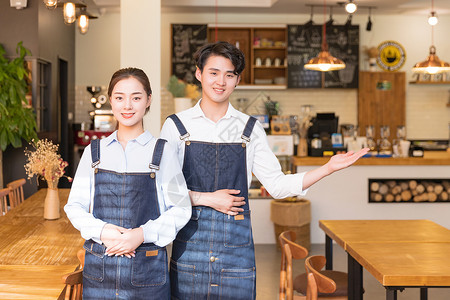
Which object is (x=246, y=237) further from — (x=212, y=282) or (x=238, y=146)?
(x=238, y=146)

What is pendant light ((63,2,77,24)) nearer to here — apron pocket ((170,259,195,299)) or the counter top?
apron pocket ((170,259,195,299))

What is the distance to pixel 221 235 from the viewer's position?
2270 mm

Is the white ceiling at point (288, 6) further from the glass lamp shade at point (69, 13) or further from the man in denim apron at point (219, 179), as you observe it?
the man in denim apron at point (219, 179)

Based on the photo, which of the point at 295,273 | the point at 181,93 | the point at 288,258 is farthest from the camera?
the point at 181,93

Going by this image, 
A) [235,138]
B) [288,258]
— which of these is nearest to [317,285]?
[288,258]

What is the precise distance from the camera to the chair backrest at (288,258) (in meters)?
3.12

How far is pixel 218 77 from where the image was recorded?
223 cm

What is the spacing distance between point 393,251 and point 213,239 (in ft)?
4.39

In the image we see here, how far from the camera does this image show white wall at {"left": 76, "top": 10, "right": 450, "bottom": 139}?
31.9ft

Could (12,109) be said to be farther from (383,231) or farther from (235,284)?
(235,284)

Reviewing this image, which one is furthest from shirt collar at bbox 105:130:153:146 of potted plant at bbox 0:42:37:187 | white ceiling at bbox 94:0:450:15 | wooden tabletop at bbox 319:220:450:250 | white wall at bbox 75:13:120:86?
white wall at bbox 75:13:120:86

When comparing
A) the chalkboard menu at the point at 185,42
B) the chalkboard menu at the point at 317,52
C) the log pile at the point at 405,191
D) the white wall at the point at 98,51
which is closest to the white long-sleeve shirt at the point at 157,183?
the log pile at the point at 405,191

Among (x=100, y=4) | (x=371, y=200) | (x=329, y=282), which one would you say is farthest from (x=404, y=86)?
(x=329, y=282)

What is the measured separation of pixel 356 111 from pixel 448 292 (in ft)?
16.9
